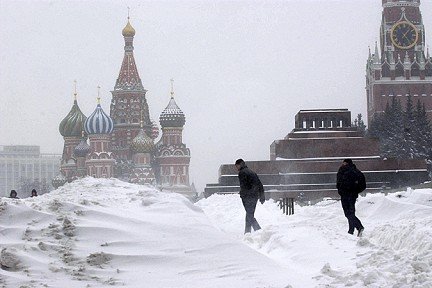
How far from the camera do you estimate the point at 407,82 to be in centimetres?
8169

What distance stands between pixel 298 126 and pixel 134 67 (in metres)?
56.2

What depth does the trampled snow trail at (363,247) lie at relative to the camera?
6363mm

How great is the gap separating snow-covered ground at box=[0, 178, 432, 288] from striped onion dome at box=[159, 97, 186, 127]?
2813 inches

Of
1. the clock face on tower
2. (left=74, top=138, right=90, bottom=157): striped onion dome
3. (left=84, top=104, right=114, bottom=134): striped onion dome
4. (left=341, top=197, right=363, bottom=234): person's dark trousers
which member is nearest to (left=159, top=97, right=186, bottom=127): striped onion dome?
(left=84, top=104, right=114, bottom=134): striped onion dome

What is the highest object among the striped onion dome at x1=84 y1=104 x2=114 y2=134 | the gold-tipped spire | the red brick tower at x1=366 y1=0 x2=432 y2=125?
the gold-tipped spire

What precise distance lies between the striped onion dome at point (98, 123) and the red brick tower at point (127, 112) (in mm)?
2394

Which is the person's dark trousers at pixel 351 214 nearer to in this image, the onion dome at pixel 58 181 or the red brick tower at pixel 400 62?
the red brick tower at pixel 400 62

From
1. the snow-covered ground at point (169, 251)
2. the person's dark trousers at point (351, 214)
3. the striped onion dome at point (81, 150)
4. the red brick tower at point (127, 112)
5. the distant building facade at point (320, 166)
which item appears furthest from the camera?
the red brick tower at point (127, 112)

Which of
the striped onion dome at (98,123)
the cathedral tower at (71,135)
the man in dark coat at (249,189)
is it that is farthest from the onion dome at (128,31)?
the man in dark coat at (249,189)

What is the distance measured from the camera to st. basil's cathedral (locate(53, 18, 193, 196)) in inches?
3162

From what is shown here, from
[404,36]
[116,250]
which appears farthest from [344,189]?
[404,36]

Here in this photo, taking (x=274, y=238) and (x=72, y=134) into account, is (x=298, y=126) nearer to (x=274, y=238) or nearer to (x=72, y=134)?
(x=274, y=238)

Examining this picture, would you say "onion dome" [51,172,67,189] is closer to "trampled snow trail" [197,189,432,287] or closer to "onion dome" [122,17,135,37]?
"onion dome" [122,17,135,37]

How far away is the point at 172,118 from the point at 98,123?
5.94m
